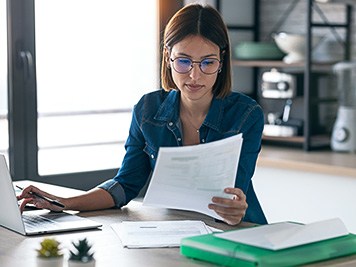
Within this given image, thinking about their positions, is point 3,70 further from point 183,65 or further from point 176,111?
point 183,65

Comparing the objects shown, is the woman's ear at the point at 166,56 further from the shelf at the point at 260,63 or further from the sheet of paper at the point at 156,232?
the shelf at the point at 260,63

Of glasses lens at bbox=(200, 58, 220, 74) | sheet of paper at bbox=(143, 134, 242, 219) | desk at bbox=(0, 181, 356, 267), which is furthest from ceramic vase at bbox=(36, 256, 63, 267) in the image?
glasses lens at bbox=(200, 58, 220, 74)

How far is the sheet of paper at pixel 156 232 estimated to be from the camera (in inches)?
64.6

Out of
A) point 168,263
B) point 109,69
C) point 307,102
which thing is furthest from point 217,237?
point 109,69

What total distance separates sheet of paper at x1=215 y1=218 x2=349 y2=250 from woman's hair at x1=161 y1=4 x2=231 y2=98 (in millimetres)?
657

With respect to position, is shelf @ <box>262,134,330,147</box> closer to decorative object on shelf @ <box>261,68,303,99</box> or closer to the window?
decorative object on shelf @ <box>261,68,303,99</box>

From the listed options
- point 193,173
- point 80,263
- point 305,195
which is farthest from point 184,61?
point 305,195

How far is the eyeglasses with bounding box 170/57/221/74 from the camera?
6.63 ft

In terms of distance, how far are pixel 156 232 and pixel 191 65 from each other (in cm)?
55

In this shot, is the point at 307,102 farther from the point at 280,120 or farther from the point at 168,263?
the point at 168,263

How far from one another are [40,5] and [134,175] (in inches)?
75.7

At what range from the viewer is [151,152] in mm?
2160

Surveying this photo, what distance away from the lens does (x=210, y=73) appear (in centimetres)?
203

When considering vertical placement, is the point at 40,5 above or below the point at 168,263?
above
